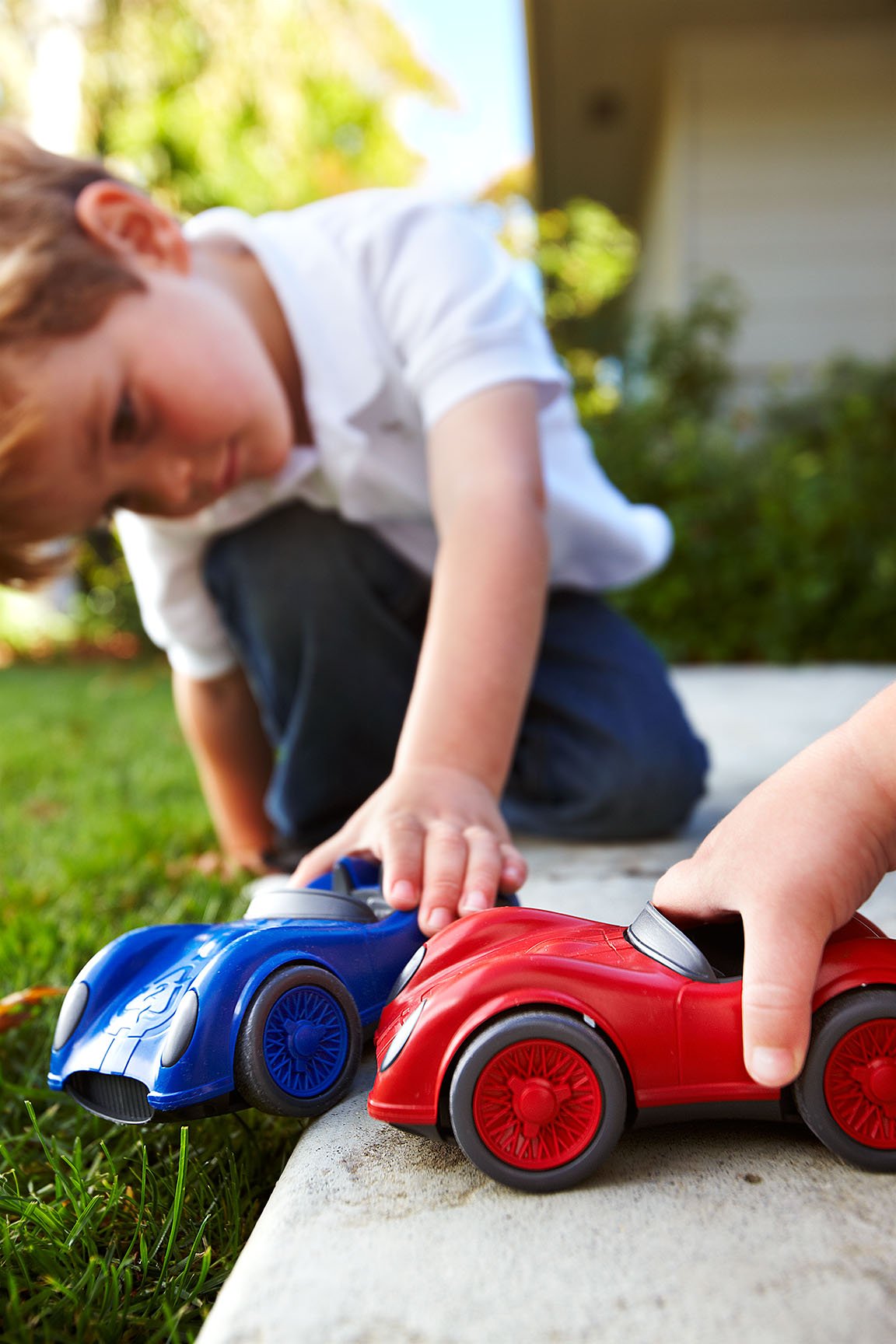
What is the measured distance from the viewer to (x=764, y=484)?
4.85 meters

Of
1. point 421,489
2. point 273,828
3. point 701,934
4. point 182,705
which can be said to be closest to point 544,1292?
point 701,934

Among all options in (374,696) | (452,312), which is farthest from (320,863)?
(452,312)

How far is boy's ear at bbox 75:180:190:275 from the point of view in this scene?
1.71 metres

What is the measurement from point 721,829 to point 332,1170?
15.8 inches

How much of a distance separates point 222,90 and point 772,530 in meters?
6.73

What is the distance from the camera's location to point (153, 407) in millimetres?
1604

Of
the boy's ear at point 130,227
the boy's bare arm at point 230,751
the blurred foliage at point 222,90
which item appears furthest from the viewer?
the blurred foliage at point 222,90

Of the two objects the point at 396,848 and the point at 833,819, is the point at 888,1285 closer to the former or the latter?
the point at 833,819

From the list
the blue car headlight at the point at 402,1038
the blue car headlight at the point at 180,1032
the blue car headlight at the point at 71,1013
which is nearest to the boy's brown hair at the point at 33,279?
the blue car headlight at the point at 71,1013

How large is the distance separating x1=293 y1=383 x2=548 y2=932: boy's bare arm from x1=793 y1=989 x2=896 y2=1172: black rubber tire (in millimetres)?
363

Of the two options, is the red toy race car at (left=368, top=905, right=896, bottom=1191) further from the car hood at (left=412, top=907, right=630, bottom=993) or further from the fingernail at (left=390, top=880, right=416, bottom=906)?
the fingernail at (left=390, top=880, right=416, bottom=906)

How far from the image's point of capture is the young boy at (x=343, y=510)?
4.93 feet

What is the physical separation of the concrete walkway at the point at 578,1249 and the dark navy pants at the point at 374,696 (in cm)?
111

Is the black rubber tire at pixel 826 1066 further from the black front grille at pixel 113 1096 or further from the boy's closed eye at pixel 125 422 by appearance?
the boy's closed eye at pixel 125 422
